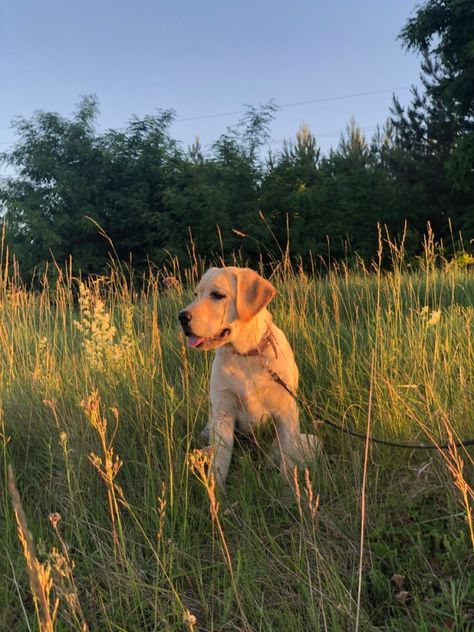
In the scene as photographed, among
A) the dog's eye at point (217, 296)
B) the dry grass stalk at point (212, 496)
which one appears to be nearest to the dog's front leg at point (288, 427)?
the dog's eye at point (217, 296)

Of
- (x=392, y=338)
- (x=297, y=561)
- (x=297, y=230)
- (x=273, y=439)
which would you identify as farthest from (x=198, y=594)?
(x=297, y=230)

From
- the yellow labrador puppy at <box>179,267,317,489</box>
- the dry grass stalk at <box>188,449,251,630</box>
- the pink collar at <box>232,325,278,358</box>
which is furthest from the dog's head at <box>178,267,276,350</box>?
the dry grass stalk at <box>188,449,251,630</box>

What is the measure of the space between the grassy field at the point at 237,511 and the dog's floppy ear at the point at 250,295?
50cm

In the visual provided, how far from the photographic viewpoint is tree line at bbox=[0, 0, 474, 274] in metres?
13.5

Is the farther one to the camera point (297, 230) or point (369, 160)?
point (369, 160)

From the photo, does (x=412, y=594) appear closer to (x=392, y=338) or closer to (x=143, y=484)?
(x=143, y=484)

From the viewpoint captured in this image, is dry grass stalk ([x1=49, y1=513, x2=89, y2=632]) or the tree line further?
the tree line

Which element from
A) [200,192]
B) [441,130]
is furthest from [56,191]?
[441,130]

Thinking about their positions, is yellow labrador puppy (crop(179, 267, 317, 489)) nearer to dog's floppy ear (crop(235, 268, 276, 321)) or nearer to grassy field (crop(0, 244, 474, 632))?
dog's floppy ear (crop(235, 268, 276, 321))

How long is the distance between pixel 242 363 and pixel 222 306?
29cm

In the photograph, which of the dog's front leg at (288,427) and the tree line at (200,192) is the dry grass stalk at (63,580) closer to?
the dog's front leg at (288,427)

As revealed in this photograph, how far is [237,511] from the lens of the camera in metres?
2.01

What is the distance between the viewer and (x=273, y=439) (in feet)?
8.23

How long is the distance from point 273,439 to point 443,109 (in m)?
18.5
